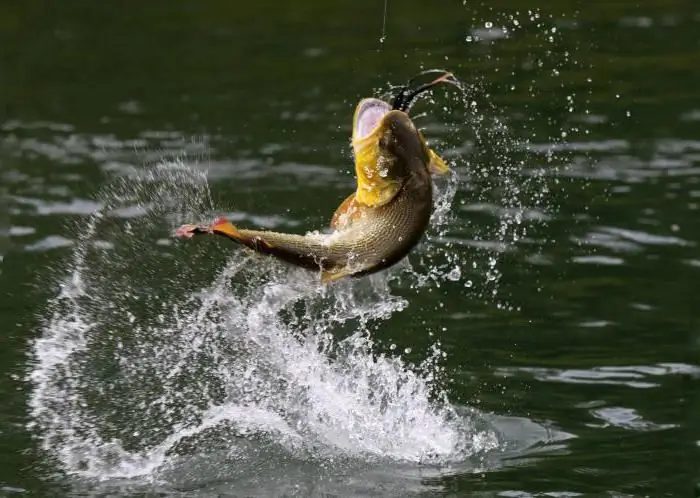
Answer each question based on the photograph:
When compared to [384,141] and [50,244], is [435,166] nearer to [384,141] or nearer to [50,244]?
[384,141]

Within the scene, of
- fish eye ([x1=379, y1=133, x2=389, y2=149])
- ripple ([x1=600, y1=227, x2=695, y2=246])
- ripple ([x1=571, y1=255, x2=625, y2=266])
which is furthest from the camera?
ripple ([x1=600, y1=227, x2=695, y2=246])

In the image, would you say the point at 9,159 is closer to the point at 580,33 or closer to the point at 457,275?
the point at 457,275

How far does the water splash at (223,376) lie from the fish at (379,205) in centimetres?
62

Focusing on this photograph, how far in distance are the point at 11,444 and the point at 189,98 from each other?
7.45 meters

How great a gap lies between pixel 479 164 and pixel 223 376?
179 inches

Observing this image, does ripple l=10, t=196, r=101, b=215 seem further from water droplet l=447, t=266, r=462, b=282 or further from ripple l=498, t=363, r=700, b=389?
ripple l=498, t=363, r=700, b=389

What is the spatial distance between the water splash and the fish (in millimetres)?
617

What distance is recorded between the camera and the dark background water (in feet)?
24.5

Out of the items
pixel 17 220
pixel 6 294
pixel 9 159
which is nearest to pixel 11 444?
pixel 6 294

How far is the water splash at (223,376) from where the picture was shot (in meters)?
7.06

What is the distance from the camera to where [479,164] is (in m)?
11.7

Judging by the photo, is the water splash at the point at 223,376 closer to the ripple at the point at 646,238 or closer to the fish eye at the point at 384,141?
the fish eye at the point at 384,141

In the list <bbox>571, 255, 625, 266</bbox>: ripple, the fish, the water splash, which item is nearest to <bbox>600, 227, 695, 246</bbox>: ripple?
<bbox>571, 255, 625, 266</bbox>: ripple

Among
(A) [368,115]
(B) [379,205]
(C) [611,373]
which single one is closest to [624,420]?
(C) [611,373]
